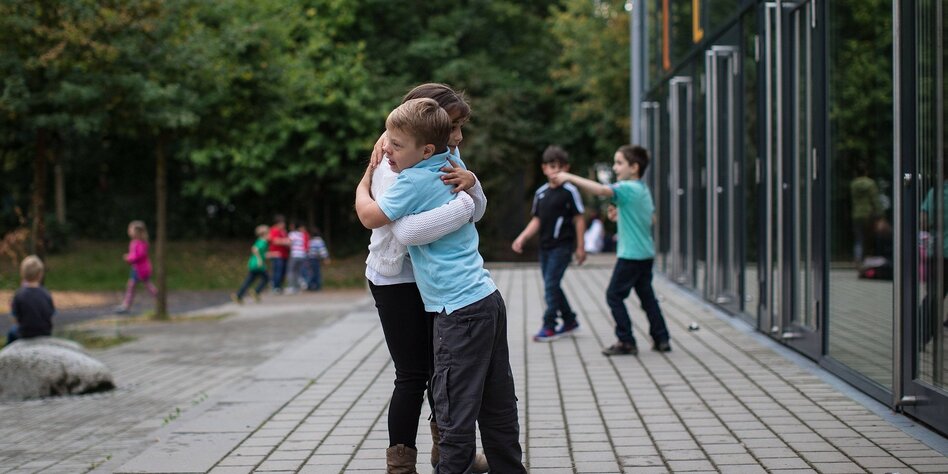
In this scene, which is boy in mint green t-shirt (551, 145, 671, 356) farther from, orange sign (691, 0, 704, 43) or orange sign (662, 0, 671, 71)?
orange sign (662, 0, 671, 71)

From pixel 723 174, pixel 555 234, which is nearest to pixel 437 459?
pixel 555 234

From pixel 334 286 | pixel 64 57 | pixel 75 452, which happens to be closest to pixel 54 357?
pixel 75 452

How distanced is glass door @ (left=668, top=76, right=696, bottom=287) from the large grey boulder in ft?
25.8

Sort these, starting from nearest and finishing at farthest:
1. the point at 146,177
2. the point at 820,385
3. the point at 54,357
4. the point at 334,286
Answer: the point at 820,385
the point at 54,357
the point at 334,286
the point at 146,177

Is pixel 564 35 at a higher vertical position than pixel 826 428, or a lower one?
higher

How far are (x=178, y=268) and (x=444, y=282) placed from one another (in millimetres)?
27614

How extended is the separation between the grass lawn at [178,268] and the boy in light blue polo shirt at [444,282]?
18731 millimetres

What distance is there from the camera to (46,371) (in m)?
8.95

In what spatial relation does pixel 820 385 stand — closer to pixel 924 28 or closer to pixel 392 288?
pixel 924 28

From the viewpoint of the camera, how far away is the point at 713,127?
13070 mm

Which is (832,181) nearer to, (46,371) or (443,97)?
(443,97)

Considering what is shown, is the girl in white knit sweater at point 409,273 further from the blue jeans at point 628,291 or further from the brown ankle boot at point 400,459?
the blue jeans at point 628,291

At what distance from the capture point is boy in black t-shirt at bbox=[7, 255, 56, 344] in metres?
9.89

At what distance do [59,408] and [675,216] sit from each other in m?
9.85
